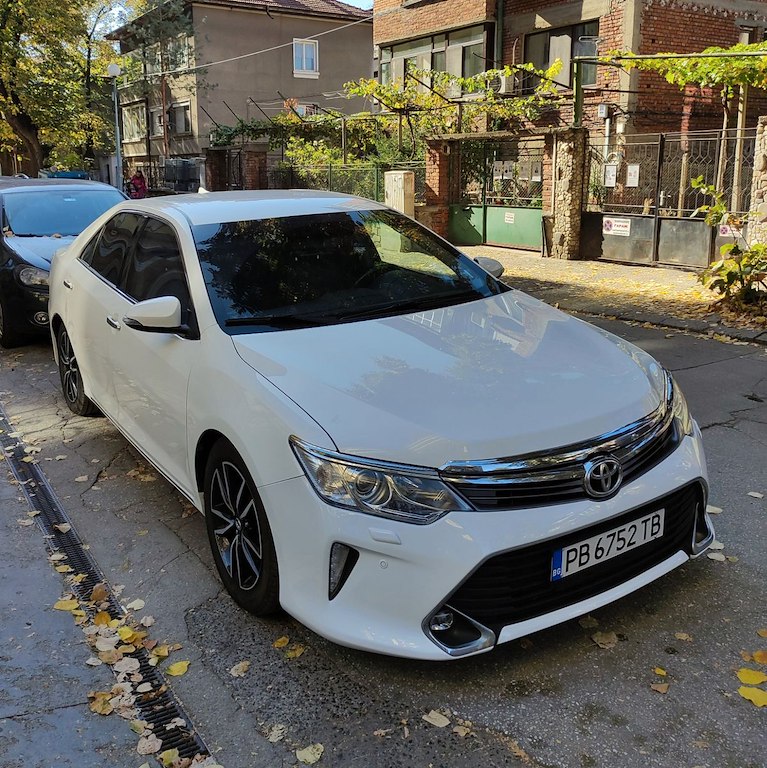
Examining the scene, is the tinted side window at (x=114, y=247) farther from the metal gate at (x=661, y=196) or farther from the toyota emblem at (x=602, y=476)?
the metal gate at (x=661, y=196)

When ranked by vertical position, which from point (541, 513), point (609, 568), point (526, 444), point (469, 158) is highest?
point (469, 158)

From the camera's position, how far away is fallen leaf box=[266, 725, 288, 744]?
8.44 feet

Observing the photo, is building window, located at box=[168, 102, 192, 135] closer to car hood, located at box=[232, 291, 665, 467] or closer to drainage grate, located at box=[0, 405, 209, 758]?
drainage grate, located at box=[0, 405, 209, 758]

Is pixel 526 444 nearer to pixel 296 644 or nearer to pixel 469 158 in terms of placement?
pixel 296 644

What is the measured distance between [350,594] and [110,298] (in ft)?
9.14

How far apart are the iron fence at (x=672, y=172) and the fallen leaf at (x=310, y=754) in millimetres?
11258

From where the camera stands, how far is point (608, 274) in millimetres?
12477

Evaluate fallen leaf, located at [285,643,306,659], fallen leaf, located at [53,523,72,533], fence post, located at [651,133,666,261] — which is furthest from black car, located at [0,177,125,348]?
fence post, located at [651,133,666,261]

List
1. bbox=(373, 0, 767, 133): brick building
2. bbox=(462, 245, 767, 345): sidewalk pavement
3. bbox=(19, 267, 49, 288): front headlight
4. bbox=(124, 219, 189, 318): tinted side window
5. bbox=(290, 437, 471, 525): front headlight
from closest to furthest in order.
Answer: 1. bbox=(290, 437, 471, 525): front headlight
2. bbox=(124, 219, 189, 318): tinted side window
3. bbox=(19, 267, 49, 288): front headlight
4. bbox=(462, 245, 767, 345): sidewalk pavement
5. bbox=(373, 0, 767, 133): brick building

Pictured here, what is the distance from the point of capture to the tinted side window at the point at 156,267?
3.94 m

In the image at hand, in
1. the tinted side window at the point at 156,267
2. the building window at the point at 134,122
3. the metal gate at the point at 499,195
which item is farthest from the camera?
the building window at the point at 134,122

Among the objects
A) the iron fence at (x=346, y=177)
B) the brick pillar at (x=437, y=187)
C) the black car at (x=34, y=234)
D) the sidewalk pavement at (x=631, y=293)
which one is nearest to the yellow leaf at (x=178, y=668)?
the black car at (x=34, y=234)

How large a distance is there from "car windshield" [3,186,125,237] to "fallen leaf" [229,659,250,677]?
265 inches

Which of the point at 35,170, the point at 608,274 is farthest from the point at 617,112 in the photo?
the point at 35,170
